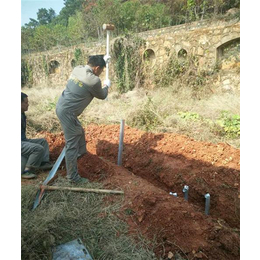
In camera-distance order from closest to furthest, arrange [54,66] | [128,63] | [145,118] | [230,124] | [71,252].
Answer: [71,252], [230,124], [145,118], [128,63], [54,66]

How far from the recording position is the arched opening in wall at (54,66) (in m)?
12.3

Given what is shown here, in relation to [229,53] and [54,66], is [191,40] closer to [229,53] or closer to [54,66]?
[229,53]

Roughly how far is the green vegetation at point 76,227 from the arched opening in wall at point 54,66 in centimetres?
1105

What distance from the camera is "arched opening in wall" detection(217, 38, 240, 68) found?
6.98m

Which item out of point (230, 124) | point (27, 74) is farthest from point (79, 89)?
point (27, 74)

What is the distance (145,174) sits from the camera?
371cm

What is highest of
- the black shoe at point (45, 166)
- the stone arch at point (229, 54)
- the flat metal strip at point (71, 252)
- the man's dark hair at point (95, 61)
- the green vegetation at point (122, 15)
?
the green vegetation at point (122, 15)

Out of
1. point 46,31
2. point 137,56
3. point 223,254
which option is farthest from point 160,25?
point 223,254

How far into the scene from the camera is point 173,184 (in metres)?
3.31

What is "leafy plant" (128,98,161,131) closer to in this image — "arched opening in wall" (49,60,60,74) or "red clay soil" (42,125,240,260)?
"red clay soil" (42,125,240,260)

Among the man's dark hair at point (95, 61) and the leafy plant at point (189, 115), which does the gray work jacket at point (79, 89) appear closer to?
the man's dark hair at point (95, 61)

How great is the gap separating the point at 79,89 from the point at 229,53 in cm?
624

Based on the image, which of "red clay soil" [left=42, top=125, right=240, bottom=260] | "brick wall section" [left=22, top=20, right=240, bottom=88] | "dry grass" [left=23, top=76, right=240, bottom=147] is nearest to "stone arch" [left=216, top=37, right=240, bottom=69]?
"brick wall section" [left=22, top=20, right=240, bottom=88]

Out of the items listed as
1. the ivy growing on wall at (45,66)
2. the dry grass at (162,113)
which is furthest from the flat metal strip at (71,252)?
the ivy growing on wall at (45,66)
